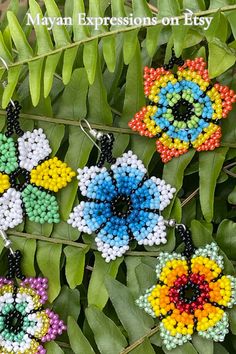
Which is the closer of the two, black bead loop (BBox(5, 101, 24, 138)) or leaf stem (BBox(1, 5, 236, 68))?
leaf stem (BBox(1, 5, 236, 68))

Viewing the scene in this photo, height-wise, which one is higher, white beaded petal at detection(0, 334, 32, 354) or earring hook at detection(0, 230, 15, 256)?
earring hook at detection(0, 230, 15, 256)

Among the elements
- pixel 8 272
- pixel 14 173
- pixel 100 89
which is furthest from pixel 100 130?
pixel 8 272

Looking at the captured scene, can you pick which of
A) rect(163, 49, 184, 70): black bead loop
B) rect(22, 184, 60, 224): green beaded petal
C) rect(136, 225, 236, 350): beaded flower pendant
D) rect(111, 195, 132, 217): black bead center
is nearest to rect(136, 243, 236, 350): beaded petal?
rect(136, 225, 236, 350): beaded flower pendant

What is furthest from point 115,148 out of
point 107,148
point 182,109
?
point 182,109

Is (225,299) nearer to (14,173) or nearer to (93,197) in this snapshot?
(93,197)

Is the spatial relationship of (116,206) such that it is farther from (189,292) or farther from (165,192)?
(189,292)

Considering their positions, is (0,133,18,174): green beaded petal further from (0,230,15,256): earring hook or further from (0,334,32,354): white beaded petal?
(0,334,32,354): white beaded petal

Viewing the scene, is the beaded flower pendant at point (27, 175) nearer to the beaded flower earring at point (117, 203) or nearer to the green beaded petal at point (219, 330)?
the beaded flower earring at point (117, 203)
